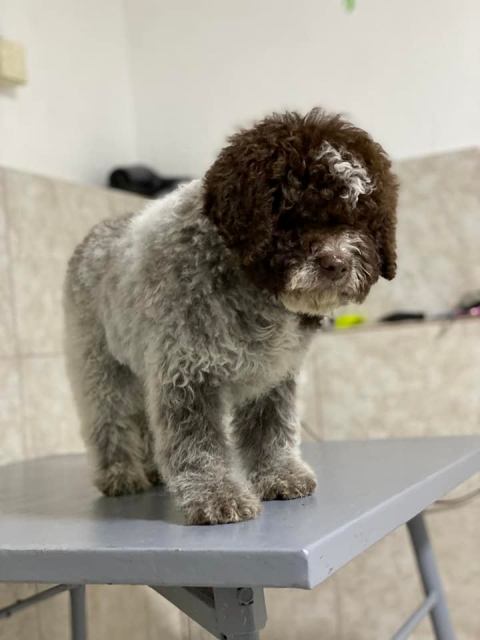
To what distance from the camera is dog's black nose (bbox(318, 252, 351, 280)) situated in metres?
0.85

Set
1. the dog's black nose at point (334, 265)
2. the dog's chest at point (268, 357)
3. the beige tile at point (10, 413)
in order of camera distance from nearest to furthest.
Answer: the dog's black nose at point (334, 265) < the dog's chest at point (268, 357) < the beige tile at point (10, 413)

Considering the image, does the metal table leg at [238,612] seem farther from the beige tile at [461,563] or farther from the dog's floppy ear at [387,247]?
the beige tile at [461,563]

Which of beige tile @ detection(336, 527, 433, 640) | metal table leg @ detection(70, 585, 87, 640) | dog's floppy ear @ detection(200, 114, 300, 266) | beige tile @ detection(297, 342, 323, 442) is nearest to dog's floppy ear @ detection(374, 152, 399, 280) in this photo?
dog's floppy ear @ detection(200, 114, 300, 266)

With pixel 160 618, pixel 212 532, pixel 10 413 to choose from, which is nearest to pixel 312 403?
pixel 160 618

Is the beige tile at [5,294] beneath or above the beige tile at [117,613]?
above

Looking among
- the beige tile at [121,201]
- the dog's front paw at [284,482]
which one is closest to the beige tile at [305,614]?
the beige tile at [121,201]

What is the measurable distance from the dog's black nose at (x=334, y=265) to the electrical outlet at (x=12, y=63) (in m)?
1.24

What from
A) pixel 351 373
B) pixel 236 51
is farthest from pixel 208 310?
pixel 236 51

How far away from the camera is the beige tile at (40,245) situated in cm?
171

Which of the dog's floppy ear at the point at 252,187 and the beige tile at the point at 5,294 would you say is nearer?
the dog's floppy ear at the point at 252,187

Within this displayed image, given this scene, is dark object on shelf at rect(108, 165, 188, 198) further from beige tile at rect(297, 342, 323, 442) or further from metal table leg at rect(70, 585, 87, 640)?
metal table leg at rect(70, 585, 87, 640)

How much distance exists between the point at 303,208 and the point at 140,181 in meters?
1.41

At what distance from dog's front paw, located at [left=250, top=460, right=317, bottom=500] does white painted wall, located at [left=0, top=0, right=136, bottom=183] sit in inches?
44.3

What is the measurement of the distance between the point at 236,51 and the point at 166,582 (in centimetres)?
186
